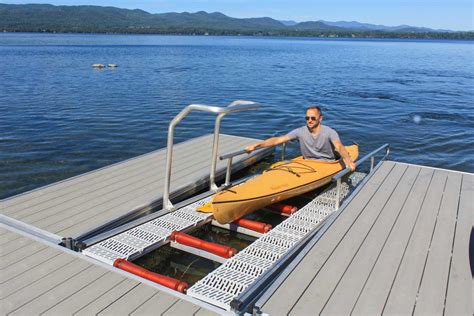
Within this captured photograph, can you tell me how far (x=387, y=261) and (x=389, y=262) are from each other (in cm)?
3

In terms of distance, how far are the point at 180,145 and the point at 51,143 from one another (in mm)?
4726

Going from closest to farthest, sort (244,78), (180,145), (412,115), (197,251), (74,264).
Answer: (74,264) → (197,251) → (180,145) → (412,115) → (244,78)

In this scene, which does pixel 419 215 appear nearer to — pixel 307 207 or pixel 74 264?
pixel 307 207

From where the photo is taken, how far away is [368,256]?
5.11m

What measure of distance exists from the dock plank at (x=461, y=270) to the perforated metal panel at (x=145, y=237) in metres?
3.38

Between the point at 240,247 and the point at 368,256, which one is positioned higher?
the point at 368,256

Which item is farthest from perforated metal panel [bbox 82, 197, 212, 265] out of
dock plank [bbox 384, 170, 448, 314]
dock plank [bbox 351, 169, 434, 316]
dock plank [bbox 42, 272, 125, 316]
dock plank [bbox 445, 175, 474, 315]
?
dock plank [bbox 445, 175, 474, 315]

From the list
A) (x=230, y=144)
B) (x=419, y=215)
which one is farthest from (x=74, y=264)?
(x=230, y=144)

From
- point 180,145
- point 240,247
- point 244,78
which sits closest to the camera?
point 240,247

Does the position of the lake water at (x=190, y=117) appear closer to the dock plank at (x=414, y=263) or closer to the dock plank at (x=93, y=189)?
the dock plank at (x=93, y=189)

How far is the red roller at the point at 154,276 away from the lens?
4623 mm

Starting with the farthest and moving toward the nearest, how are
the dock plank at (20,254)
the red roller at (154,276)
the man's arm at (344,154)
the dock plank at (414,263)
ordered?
the man's arm at (344,154), the dock plank at (20,254), the red roller at (154,276), the dock plank at (414,263)

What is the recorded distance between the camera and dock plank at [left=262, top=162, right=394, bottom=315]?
13.5 ft

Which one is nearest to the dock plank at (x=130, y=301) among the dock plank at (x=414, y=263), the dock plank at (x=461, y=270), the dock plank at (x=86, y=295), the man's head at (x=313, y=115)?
the dock plank at (x=86, y=295)
